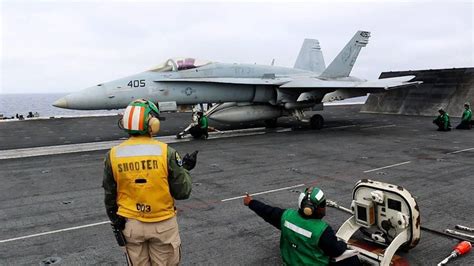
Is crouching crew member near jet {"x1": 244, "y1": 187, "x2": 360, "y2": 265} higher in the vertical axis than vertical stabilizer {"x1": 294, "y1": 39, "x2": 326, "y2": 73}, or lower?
lower

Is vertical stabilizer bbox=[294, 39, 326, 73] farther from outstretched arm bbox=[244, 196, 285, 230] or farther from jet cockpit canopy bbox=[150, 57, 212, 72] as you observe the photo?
outstretched arm bbox=[244, 196, 285, 230]

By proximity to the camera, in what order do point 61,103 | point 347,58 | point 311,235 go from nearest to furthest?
point 311,235
point 61,103
point 347,58

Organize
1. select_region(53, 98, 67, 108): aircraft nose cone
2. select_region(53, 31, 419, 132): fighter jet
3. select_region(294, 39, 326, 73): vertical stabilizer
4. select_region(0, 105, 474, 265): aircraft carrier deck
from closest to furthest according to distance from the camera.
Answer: select_region(0, 105, 474, 265): aircraft carrier deck, select_region(53, 98, 67, 108): aircraft nose cone, select_region(53, 31, 419, 132): fighter jet, select_region(294, 39, 326, 73): vertical stabilizer

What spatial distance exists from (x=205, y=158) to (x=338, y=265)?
8142 mm

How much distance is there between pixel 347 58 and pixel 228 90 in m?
8.67

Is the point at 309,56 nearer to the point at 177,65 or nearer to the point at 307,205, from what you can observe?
the point at 177,65

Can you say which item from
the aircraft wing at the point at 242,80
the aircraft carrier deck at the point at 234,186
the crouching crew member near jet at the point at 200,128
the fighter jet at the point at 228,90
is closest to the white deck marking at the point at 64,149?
the aircraft carrier deck at the point at 234,186

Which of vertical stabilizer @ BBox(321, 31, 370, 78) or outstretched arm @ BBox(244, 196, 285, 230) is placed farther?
vertical stabilizer @ BBox(321, 31, 370, 78)

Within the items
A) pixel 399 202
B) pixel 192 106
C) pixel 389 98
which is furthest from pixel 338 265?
pixel 389 98

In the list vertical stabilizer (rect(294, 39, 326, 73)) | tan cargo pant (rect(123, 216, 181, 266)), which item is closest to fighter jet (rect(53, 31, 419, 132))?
vertical stabilizer (rect(294, 39, 326, 73))

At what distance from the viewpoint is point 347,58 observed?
2203cm

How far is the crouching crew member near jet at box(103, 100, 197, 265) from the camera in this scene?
10.6 feet

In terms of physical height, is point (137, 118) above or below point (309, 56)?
below

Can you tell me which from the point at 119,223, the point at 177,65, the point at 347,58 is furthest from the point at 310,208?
the point at 347,58
